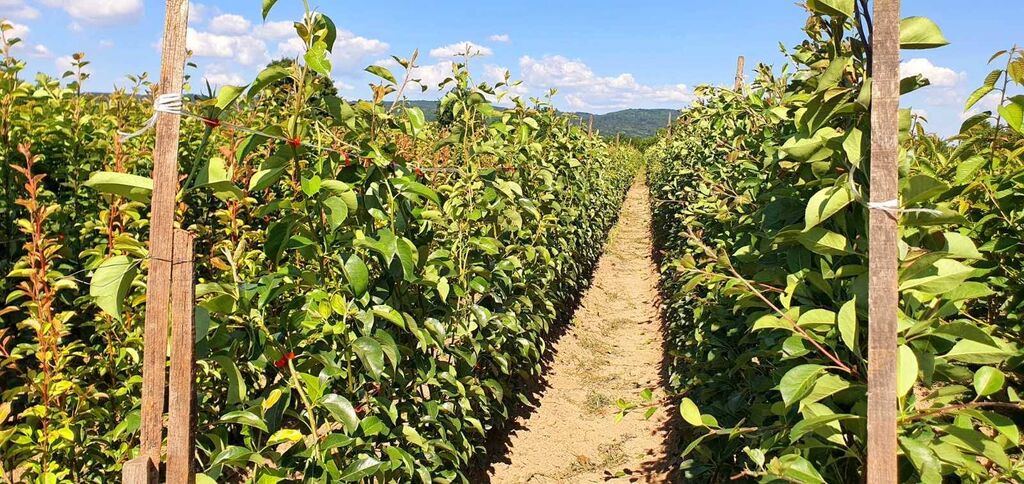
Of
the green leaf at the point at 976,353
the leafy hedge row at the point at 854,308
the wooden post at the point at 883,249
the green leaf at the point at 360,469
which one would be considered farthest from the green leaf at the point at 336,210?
the green leaf at the point at 976,353

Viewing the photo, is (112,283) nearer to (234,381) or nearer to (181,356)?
(181,356)

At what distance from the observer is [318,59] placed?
1.72m

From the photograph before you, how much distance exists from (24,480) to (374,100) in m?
1.72

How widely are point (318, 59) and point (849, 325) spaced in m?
1.50

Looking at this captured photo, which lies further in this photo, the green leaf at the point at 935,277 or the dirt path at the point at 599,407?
the dirt path at the point at 599,407

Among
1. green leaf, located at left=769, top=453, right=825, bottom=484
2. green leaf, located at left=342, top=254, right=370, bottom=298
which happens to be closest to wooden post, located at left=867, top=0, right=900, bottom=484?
green leaf, located at left=769, top=453, right=825, bottom=484

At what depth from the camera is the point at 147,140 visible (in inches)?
187

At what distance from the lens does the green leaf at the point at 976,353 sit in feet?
4.49

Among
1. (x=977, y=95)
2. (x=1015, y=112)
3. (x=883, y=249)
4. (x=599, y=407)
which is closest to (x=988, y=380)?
(x=883, y=249)

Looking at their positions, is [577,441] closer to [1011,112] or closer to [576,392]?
[576,392]

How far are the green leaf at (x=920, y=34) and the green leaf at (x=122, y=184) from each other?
174cm

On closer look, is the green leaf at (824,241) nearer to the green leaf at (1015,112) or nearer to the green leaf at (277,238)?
the green leaf at (1015,112)

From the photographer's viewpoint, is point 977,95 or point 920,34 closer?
point 920,34

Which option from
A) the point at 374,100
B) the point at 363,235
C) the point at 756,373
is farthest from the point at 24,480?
the point at 756,373
